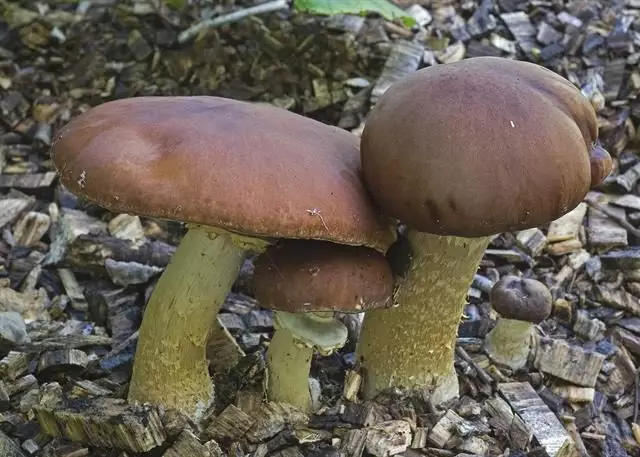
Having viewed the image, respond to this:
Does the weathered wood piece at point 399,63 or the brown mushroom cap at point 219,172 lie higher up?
the brown mushroom cap at point 219,172

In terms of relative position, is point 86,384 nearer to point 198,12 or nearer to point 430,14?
point 198,12

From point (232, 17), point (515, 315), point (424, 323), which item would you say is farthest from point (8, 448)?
point (232, 17)

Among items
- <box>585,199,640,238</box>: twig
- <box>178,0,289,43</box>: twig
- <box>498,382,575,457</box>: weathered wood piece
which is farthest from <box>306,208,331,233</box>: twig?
<box>178,0,289,43</box>: twig

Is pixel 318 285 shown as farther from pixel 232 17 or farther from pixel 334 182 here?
pixel 232 17

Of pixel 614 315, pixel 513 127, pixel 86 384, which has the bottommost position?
pixel 614 315

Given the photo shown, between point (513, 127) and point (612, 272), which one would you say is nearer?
point (513, 127)

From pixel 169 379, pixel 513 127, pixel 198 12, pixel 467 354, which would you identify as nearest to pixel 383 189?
pixel 513 127

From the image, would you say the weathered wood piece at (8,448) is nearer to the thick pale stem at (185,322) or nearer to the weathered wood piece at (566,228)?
the thick pale stem at (185,322)

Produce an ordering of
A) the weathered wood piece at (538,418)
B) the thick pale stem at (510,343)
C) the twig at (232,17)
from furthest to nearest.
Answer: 1. the twig at (232,17)
2. the thick pale stem at (510,343)
3. the weathered wood piece at (538,418)

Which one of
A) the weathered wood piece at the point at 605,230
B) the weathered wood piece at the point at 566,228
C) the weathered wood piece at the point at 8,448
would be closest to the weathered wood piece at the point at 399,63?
the weathered wood piece at the point at 566,228
